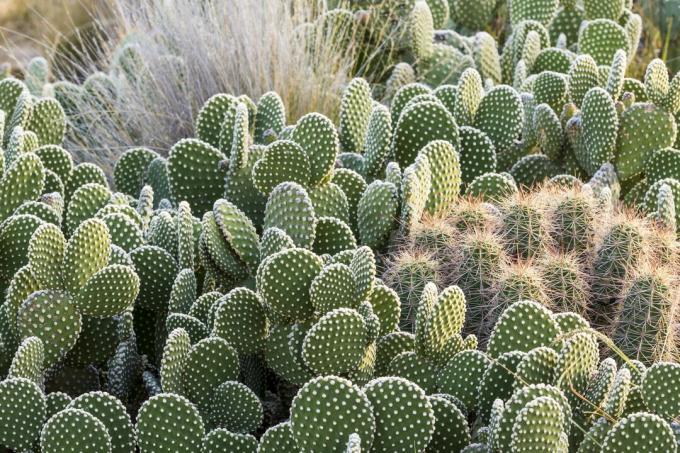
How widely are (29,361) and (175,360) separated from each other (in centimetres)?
35

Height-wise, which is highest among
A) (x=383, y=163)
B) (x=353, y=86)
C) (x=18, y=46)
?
(x=353, y=86)

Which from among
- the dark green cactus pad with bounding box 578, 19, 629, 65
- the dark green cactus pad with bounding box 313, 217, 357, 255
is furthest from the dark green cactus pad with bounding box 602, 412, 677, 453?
the dark green cactus pad with bounding box 578, 19, 629, 65

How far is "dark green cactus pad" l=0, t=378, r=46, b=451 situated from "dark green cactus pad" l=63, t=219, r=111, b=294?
339 mm

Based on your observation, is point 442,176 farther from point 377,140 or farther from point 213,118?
point 213,118

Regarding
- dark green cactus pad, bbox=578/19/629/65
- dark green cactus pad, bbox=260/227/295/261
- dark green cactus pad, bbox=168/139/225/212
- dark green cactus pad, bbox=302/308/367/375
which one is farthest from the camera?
dark green cactus pad, bbox=578/19/629/65

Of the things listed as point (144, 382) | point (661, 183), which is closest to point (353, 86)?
point (661, 183)

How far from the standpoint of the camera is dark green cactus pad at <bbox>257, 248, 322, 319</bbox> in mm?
2723

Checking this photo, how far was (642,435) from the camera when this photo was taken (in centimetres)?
225

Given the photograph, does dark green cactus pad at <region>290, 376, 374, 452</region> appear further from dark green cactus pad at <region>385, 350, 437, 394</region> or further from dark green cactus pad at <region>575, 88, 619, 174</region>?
dark green cactus pad at <region>575, 88, 619, 174</region>

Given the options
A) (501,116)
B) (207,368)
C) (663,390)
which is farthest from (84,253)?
(501,116)

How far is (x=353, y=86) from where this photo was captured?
3723 mm

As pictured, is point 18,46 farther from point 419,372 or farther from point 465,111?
point 419,372

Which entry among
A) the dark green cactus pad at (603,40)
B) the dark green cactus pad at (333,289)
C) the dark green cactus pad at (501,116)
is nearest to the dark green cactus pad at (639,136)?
the dark green cactus pad at (501,116)

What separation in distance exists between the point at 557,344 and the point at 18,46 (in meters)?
4.90
